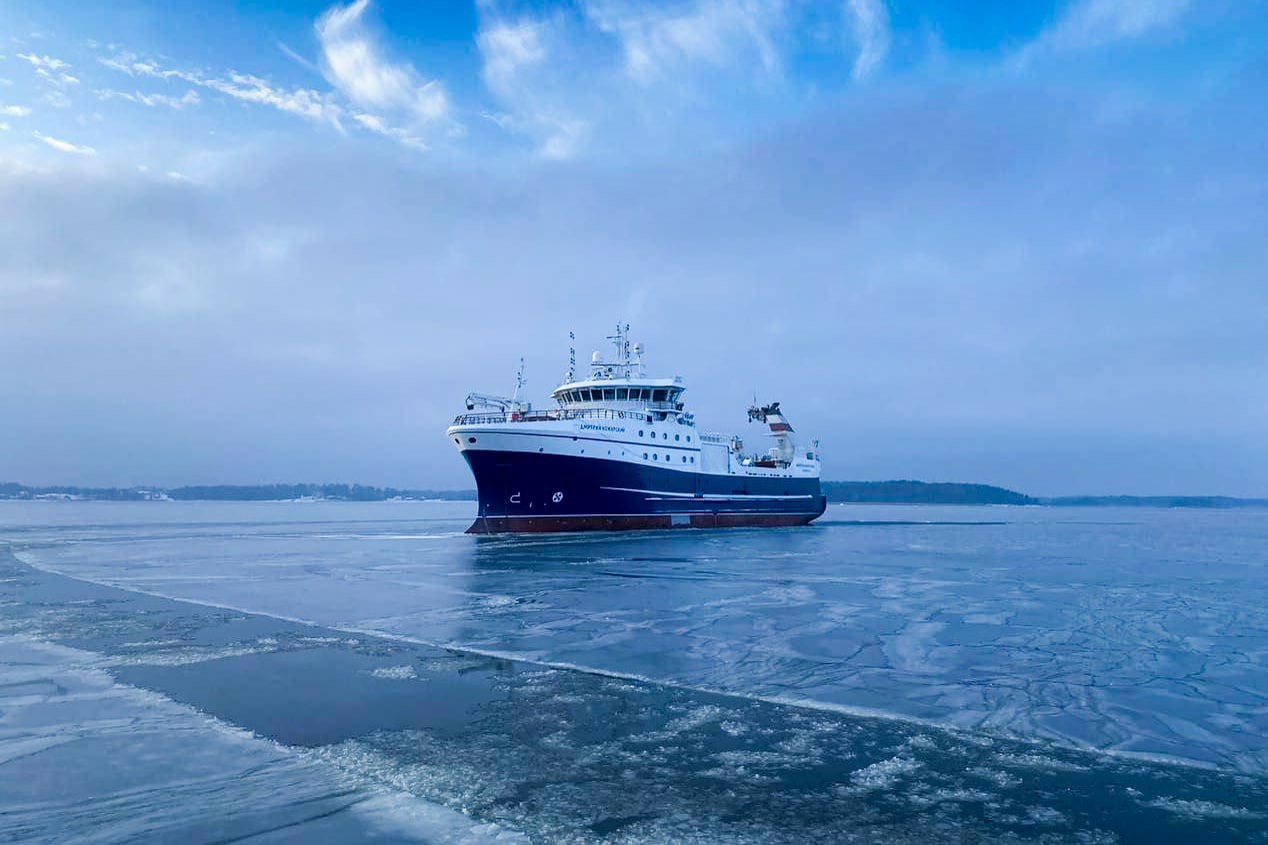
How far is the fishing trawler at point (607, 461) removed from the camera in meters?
35.5

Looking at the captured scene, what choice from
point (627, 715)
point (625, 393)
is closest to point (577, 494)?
point (625, 393)

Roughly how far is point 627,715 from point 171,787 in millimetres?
4044

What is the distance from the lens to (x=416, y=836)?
16.3ft

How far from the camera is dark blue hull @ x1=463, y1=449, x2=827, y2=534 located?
35656 mm

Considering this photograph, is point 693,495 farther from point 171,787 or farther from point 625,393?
point 171,787

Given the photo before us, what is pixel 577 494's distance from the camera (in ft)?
121

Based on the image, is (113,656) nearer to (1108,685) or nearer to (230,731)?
(230,731)

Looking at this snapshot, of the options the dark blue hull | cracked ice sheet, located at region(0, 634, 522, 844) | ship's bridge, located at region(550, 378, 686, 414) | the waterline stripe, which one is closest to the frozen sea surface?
cracked ice sheet, located at region(0, 634, 522, 844)

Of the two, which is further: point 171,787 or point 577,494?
point 577,494

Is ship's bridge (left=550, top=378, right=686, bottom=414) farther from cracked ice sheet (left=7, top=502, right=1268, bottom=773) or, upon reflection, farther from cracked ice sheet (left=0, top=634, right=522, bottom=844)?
cracked ice sheet (left=0, top=634, right=522, bottom=844)

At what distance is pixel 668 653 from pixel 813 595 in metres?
7.70

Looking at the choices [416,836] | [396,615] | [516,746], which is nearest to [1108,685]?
[516,746]

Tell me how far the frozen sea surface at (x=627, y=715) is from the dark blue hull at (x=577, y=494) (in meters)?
17.9

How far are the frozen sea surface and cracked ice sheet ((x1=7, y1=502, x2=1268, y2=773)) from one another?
0.09 m
